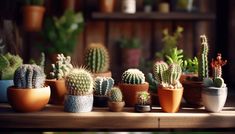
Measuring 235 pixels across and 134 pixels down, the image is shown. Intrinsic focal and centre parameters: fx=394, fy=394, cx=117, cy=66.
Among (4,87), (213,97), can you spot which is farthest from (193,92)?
(4,87)

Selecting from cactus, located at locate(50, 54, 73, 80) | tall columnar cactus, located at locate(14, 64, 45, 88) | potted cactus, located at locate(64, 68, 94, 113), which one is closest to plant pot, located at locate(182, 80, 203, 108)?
potted cactus, located at locate(64, 68, 94, 113)

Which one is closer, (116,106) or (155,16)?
(116,106)

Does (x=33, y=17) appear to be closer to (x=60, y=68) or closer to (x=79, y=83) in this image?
(x=60, y=68)

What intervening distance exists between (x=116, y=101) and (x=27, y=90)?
38 cm

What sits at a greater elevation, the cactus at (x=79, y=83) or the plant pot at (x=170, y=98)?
the cactus at (x=79, y=83)

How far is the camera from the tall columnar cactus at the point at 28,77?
165cm

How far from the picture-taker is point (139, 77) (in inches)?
71.4

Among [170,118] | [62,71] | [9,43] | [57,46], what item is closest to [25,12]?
[57,46]

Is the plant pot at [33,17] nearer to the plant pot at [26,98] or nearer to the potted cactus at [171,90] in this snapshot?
the plant pot at [26,98]

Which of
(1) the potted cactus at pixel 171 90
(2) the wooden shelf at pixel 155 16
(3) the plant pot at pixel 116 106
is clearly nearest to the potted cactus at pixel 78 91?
(3) the plant pot at pixel 116 106

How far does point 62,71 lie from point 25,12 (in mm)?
1558

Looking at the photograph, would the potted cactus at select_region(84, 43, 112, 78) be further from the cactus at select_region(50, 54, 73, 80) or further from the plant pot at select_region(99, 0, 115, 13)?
the plant pot at select_region(99, 0, 115, 13)

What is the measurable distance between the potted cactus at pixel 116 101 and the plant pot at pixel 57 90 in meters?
0.24

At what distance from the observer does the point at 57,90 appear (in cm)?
184
